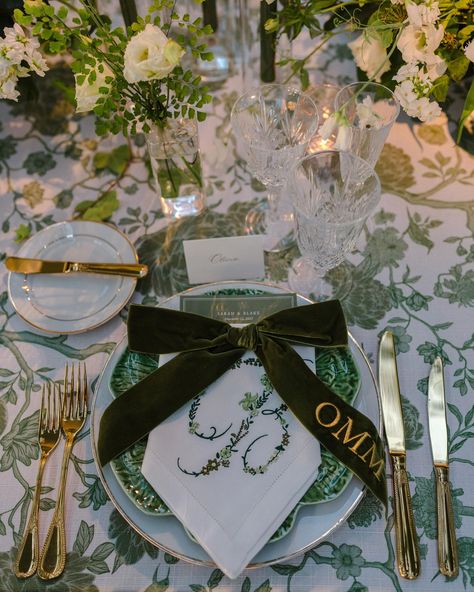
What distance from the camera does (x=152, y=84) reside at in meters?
0.74

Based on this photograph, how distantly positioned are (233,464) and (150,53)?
1.64 ft

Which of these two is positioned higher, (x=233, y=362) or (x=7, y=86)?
(x=7, y=86)

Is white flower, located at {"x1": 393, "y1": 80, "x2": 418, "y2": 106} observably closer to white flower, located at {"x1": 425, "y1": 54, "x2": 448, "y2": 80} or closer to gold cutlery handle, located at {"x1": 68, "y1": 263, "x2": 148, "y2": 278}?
white flower, located at {"x1": 425, "y1": 54, "x2": 448, "y2": 80}

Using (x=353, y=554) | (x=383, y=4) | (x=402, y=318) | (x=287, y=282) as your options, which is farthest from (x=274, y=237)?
(x=353, y=554)

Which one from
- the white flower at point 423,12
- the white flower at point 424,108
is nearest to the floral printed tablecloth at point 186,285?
the white flower at point 424,108

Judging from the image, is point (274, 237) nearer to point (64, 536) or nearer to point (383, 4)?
point (383, 4)

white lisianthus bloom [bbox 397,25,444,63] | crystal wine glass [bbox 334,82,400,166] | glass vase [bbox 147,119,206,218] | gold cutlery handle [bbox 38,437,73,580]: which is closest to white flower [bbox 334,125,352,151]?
crystal wine glass [bbox 334,82,400,166]

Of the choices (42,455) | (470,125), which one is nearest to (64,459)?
(42,455)

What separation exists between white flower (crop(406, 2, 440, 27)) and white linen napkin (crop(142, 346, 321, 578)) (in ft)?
1.51

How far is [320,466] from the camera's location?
676 millimetres

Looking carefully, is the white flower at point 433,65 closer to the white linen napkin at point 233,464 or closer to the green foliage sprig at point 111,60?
the green foliage sprig at point 111,60

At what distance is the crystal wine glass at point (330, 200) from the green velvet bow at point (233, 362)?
0.09m

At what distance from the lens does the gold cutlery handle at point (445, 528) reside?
655 mm

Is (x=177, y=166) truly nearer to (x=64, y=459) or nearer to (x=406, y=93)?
(x=406, y=93)
